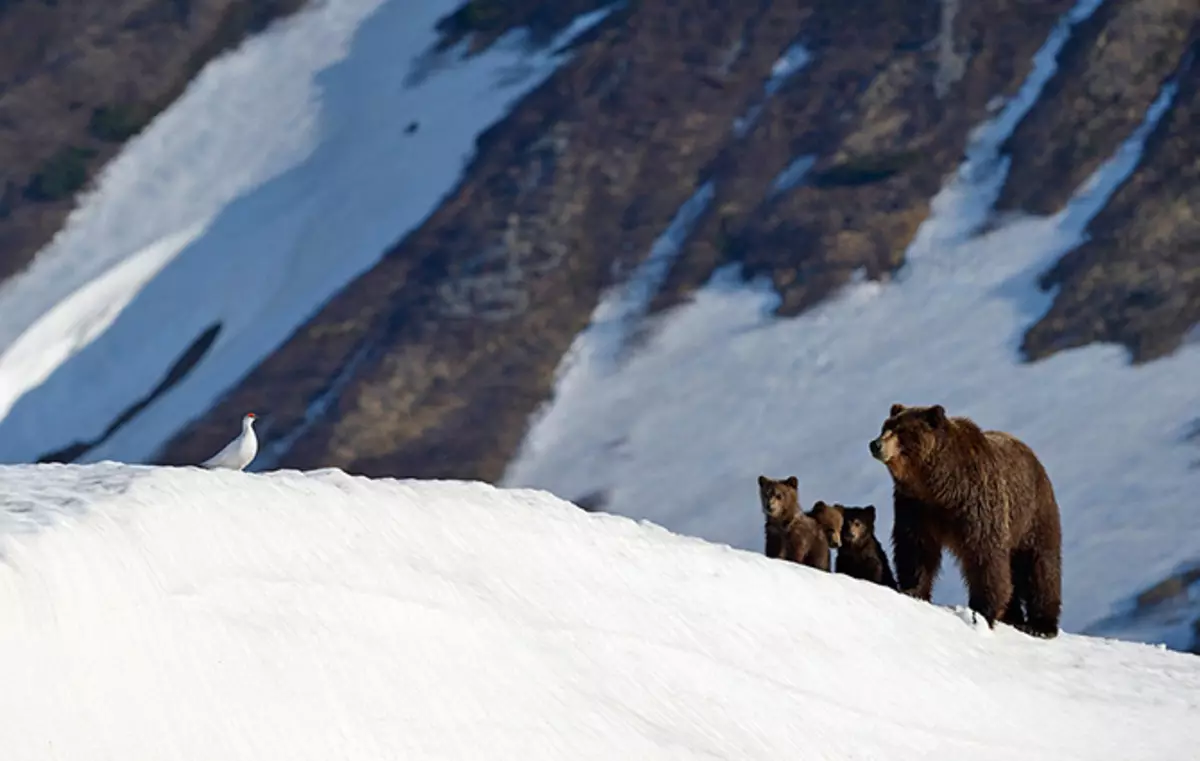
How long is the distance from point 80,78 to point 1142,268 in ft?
132

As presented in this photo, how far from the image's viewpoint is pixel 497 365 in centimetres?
5312

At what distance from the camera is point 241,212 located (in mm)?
66188

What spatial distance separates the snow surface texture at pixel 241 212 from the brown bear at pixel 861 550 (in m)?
37.3

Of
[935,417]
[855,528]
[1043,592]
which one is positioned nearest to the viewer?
[935,417]

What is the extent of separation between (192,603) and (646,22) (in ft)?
172

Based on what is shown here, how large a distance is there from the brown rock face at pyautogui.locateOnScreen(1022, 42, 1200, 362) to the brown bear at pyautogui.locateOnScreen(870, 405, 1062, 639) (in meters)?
29.4

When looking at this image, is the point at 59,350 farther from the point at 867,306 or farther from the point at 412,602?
the point at 412,602

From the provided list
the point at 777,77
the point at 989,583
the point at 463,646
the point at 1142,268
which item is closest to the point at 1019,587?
the point at 989,583

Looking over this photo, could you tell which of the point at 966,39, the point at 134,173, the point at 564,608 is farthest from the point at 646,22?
the point at 564,608

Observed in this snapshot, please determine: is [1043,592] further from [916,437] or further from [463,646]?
[463,646]

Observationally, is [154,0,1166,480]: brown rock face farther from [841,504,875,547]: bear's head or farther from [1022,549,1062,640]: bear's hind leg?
[1022,549,1062,640]: bear's hind leg

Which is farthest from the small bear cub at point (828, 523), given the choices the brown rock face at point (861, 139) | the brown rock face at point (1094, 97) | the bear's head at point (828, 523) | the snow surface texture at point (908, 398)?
the brown rock face at point (1094, 97)

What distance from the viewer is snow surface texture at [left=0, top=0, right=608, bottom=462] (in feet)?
189

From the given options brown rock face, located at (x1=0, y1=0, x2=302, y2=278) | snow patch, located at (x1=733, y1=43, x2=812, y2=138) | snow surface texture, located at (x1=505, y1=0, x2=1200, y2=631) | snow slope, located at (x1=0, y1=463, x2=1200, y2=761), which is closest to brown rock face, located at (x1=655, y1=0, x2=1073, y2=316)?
snow patch, located at (x1=733, y1=43, x2=812, y2=138)
